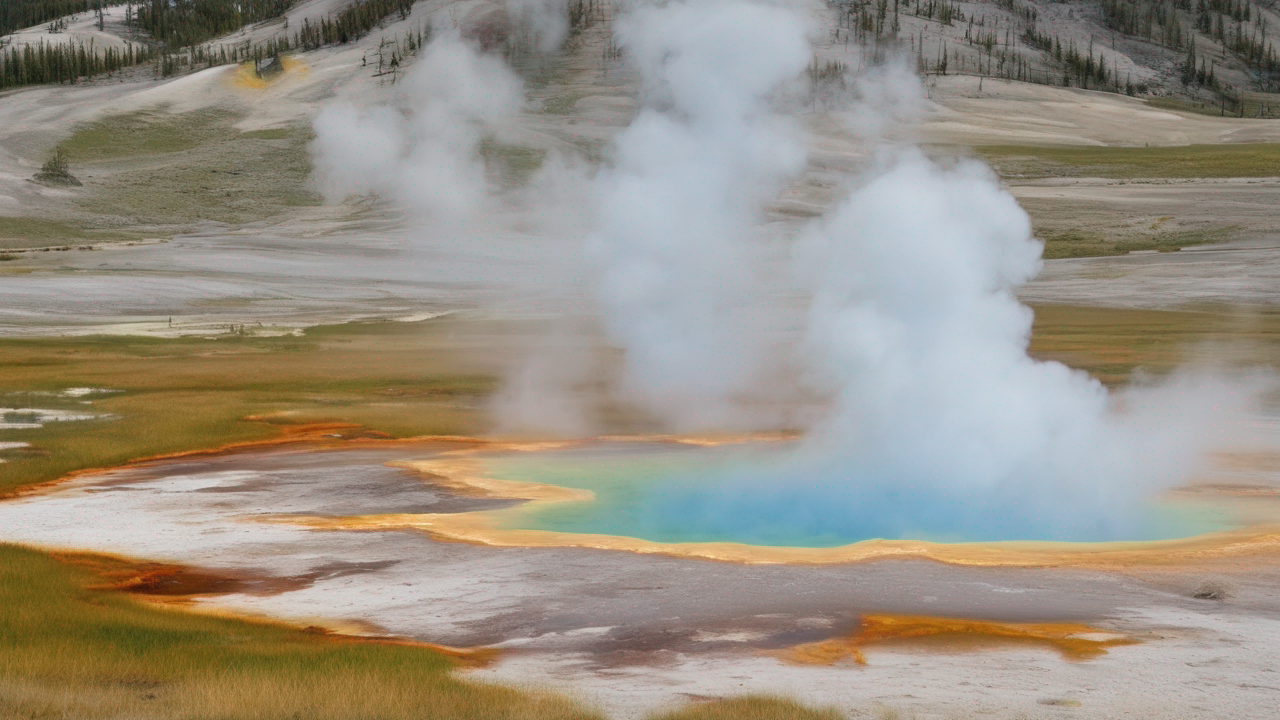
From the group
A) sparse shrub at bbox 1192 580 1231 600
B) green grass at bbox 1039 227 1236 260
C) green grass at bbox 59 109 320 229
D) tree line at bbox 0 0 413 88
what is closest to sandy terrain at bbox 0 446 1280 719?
sparse shrub at bbox 1192 580 1231 600

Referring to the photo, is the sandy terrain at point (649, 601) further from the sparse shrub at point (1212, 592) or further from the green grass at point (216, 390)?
the green grass at point (216, 390)

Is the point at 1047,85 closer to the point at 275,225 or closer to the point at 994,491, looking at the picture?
the point at 275,225

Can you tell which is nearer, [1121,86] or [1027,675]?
[1027,675]

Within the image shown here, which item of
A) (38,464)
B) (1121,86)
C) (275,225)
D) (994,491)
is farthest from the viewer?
(1121,86)

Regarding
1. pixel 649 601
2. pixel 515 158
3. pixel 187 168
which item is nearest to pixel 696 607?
pixel 649 601

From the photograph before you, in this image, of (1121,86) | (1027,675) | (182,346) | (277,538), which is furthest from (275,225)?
(1121,86)

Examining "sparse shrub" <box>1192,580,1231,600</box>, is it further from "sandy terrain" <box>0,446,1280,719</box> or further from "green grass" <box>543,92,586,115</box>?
"green grass" <box>543,92,586,115</box>
